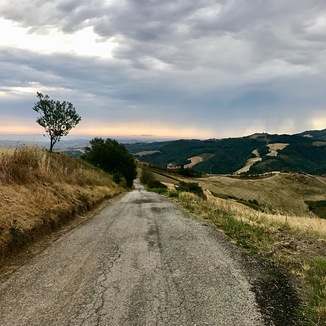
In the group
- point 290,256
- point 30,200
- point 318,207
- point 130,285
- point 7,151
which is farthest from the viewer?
point 318,207

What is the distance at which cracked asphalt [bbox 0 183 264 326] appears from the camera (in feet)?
15.8

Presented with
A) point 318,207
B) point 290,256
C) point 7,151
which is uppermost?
point 7,151

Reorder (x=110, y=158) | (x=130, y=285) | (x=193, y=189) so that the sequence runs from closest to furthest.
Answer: (x=130, y=285), (x=193, y=189), (x=110, y=158)

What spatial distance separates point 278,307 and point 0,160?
1133 centimetres

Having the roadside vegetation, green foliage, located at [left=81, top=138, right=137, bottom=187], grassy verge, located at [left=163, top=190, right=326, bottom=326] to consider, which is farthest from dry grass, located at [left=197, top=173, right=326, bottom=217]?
grassy verge, located at [left=163, top=190, right=326, bottom=326]

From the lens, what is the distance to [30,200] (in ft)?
35.4

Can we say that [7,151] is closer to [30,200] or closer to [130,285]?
[30,200]

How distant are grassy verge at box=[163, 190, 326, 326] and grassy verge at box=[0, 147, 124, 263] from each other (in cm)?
586

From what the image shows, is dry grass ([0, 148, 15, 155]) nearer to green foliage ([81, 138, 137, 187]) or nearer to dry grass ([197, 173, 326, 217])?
green foliage ([81, 138, 137, 187])

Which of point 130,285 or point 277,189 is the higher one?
point 130,285

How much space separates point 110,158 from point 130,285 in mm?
77481

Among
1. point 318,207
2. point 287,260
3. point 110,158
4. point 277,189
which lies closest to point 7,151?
point 287,260

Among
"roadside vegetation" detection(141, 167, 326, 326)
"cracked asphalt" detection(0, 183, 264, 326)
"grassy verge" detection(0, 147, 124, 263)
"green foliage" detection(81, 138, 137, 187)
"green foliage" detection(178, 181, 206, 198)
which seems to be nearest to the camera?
"cracked asphalt" detection(0, 183, 264, 326)

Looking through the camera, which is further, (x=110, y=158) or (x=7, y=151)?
(x=110, y=158)
